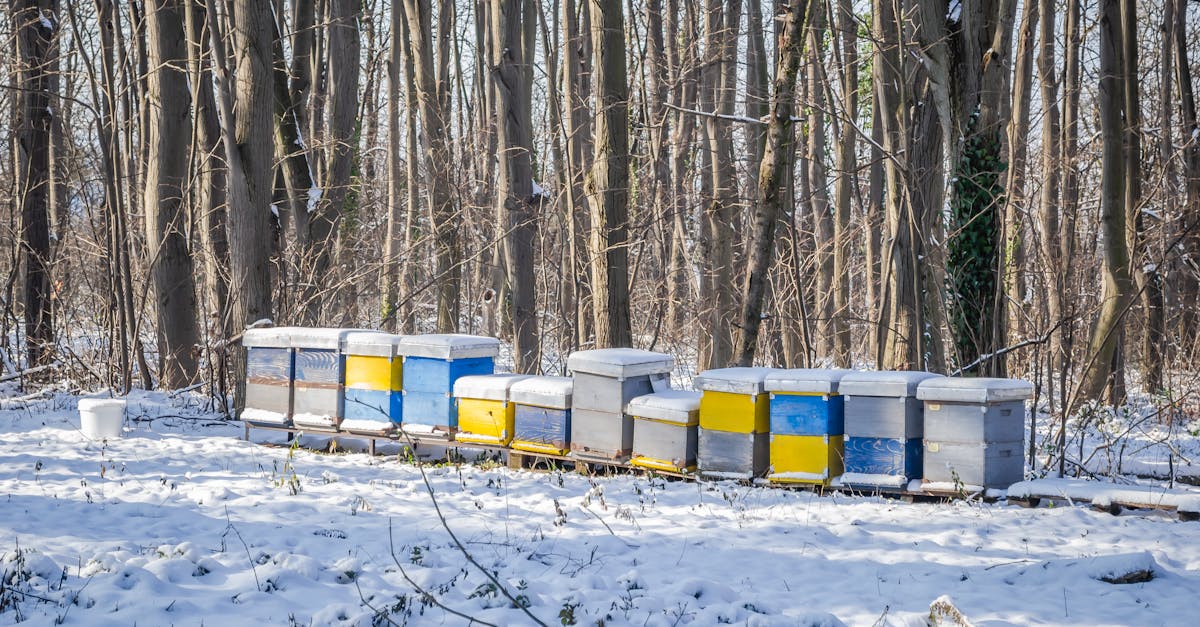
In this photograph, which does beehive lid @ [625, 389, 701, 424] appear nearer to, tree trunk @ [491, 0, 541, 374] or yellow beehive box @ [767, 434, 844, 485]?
yellow beehive box @ [767, 434, 844, 485]

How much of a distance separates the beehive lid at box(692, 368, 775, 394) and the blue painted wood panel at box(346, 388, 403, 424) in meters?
3.12

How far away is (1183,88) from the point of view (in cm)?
1509

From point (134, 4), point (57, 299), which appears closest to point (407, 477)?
point (57, 299)

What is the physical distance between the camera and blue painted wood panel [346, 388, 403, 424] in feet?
30.6

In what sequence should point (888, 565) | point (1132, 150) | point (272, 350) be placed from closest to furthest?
point (888, 565), point (272, 350), point (1132, 150)

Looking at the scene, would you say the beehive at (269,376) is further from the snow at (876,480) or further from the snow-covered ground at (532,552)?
the snow at (876,480)

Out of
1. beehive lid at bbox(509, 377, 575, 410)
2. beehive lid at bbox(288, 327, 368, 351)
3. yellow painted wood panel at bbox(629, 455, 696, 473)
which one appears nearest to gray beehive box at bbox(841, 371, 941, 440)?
yellow painted wood panel at bbox(629, 455, 696, 473)

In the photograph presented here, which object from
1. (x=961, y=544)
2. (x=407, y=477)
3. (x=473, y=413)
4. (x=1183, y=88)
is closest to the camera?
(x=961, y=544)

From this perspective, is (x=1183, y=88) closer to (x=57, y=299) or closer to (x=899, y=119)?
(x=899, y=119)

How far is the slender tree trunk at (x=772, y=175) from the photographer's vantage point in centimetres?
1019

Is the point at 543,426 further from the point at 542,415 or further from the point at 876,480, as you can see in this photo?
the point at 876,480

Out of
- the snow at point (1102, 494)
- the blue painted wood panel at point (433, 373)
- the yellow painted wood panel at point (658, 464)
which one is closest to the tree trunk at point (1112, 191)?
the snow at point (1102, 494)

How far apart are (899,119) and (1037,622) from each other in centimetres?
1054

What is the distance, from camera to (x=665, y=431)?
823 cm
